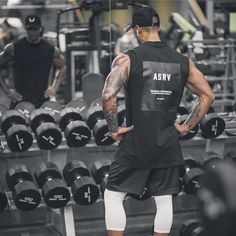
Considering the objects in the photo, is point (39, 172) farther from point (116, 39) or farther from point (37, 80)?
point (116, 39)

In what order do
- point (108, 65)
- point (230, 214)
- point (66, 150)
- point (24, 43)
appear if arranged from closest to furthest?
point (230, 214) → point (66, 150) → point (24, 43) → point (108, 65)

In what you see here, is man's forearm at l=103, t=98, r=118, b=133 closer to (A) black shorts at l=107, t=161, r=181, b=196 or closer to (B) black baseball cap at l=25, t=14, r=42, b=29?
(A) black shorts at l=107, t=161, r=181, b=196

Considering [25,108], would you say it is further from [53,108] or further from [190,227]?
[190,227]

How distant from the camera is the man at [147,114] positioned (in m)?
3.01

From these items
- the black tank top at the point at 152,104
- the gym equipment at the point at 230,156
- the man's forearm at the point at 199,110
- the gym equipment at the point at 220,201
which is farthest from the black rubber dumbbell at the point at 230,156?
the gym equipment at the point at 220,201

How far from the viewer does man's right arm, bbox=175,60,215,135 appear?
314 cm

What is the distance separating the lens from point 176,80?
3062 mm

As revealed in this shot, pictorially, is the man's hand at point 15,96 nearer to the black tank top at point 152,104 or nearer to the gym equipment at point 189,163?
the gym equipment at point 189,163

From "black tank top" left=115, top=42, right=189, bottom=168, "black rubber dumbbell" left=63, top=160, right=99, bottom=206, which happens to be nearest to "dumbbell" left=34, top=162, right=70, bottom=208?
"black rubber dumbbell" left=63, top=160, right=99, bottom=206

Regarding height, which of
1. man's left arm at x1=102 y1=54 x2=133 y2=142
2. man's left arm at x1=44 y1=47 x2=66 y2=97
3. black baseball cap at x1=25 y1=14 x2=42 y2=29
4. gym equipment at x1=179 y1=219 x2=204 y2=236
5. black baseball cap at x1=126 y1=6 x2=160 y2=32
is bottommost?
gym equipment at x1=179 y1=219 x2=204 y2=236

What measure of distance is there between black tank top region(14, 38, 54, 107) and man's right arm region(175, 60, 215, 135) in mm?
1835

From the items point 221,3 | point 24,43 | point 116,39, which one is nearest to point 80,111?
point 24,43

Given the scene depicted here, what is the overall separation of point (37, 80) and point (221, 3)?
2.81 m

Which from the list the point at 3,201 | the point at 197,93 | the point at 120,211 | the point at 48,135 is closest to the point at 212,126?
the point at 197,93
